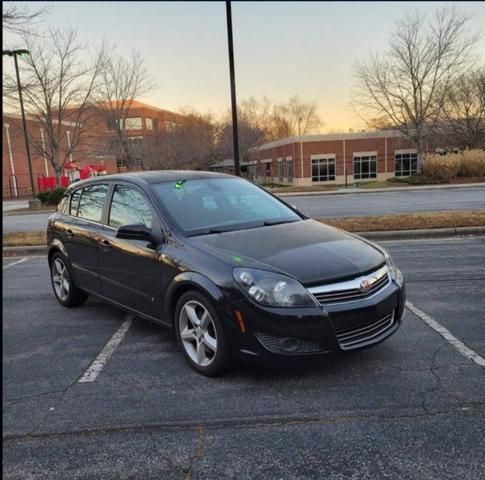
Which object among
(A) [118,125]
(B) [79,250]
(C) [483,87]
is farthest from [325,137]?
(B) [79,250]

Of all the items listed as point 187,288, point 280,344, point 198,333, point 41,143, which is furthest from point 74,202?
point 41,143

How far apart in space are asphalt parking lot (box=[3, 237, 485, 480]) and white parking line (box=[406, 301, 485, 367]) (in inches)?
0.9

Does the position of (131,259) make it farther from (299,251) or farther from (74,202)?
(74,202)

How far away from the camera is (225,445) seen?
2.81m

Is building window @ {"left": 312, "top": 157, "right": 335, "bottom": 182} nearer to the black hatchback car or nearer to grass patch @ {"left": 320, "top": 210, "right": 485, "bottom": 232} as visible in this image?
grass patch @ {"left": 320, "top": 210, "right": 485, "bottom": 232}

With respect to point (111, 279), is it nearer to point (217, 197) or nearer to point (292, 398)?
point (217, 197)

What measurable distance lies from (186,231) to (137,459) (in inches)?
74.6

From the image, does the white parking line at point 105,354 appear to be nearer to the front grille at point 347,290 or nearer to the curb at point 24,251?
the front grille at point 347,290

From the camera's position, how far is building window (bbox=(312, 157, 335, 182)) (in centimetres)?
4562

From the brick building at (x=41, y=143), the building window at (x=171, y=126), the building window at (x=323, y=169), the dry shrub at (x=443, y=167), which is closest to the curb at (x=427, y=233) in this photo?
the dry shrub at (x=443, y=167)

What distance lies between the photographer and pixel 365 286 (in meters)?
3.54

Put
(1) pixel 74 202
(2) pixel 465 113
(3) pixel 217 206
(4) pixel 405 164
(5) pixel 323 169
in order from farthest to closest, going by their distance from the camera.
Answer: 1. (4) pixel 405 164
2. (5) pixel 323 169
3. (2) pixel 465 113
4. (1) pixel 74 202
5. (3) pixel 217 206

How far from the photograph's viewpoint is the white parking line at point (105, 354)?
387 cm

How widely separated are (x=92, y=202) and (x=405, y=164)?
45681 mm
